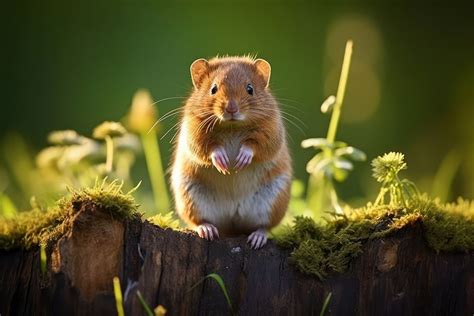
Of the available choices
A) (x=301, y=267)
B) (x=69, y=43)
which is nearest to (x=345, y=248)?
(x=301, y=267)

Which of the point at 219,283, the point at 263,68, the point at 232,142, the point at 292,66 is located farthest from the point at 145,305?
the point at 292,66

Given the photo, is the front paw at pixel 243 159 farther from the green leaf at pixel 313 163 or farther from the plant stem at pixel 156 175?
the plant stem at pixel 156 175

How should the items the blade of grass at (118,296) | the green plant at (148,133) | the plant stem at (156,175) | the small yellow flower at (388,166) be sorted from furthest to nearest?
the plant stem at (156,175)
the green plant at (148,133)
the small yellow flower at (388,166)
the blade of grass at (118,296)

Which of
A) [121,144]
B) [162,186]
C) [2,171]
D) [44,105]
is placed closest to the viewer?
[121,144]

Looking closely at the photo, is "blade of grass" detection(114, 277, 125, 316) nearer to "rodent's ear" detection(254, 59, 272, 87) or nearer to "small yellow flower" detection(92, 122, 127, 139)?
"small yellow flower" detection(92, 122, 127, 139)

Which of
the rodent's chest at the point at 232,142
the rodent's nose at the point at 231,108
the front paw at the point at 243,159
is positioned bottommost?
the front paw at the point at 243,159

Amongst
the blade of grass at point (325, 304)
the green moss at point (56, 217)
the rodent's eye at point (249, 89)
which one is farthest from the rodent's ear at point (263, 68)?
the blade of grass at point (325, 304)

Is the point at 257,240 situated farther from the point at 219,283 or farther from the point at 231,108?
the point at 231,108

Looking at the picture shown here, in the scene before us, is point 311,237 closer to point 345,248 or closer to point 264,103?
point 345,248
